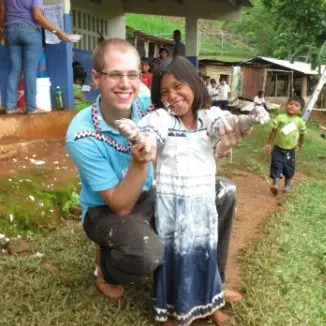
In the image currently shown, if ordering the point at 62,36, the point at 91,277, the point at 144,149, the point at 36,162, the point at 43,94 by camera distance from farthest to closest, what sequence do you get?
the point at 43,94
the point at 62,36
the point at 36,162
the point at 91,277
the point at 144,149

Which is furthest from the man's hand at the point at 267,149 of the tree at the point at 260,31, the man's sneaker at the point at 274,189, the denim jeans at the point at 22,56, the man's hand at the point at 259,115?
the tree at the point at 260,31

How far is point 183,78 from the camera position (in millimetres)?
2354

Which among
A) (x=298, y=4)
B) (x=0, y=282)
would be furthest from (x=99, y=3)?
(x=0, y=282)

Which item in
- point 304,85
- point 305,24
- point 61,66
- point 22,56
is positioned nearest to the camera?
point 22,56

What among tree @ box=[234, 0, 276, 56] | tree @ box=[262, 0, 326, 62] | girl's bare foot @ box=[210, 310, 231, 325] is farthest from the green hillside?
girl's bare foot @ box=[210, 310, 231, 325]

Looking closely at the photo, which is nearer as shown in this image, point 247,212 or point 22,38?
point 247,212

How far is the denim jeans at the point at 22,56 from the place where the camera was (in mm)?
5289

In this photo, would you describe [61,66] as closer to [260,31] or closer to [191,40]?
[191,40]

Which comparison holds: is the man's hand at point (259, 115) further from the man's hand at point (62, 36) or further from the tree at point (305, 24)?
the tree at point (305, 24)

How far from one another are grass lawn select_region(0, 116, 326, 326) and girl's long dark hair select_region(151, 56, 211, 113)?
1.18 meters

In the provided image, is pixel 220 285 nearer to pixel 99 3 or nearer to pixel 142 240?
pixel 142 240

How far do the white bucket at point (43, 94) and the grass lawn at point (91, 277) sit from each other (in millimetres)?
1738

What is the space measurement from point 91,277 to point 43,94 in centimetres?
348


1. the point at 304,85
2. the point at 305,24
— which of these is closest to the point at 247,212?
the point at 305,24
